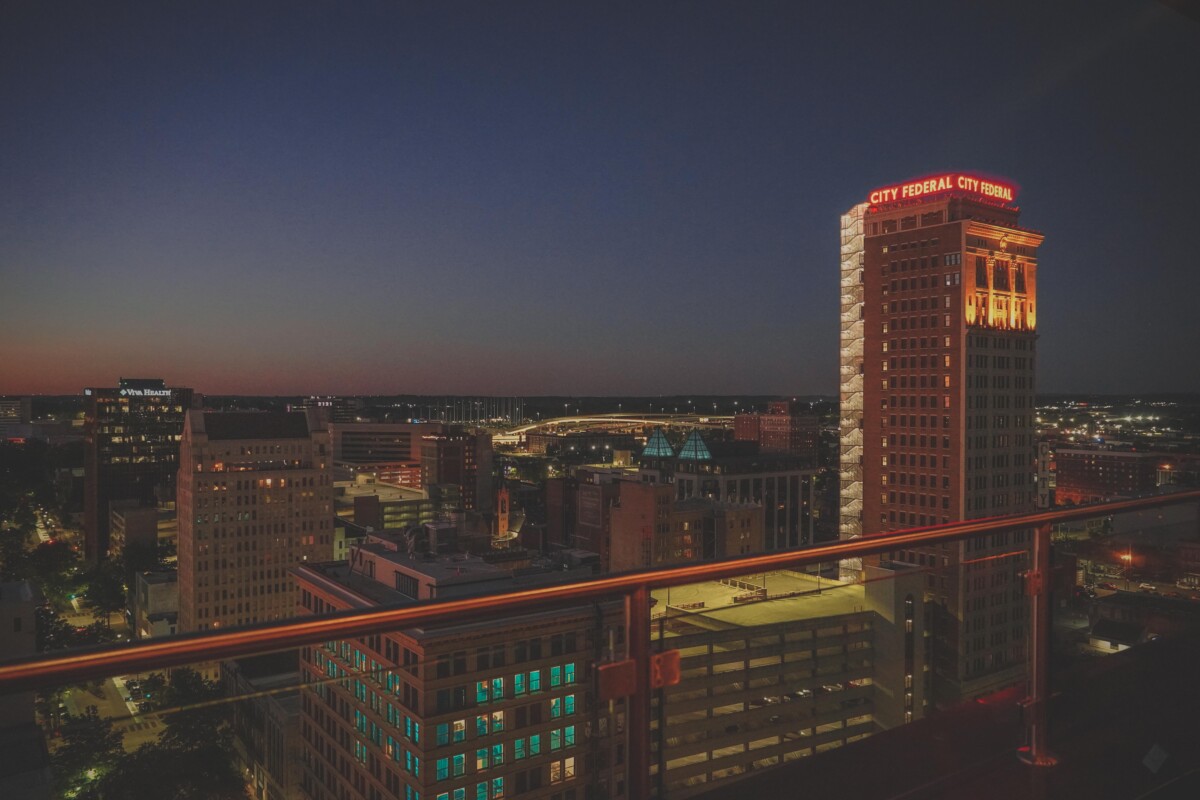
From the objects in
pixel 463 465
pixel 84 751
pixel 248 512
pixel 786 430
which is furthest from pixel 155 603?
pixel 786 430

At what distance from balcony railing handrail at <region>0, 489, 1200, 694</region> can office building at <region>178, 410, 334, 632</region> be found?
39.5 meters

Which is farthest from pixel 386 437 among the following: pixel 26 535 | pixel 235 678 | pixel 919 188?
pixel 235 678

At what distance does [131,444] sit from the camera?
6506 cm

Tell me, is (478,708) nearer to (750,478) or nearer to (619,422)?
(750,478)

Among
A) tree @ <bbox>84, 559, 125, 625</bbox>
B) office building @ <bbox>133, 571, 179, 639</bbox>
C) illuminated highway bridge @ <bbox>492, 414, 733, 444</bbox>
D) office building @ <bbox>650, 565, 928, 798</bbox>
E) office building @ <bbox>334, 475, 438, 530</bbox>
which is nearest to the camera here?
office building @ <bbox>650, 565, 928, 798</bbox>

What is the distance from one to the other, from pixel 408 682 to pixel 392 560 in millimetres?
19779

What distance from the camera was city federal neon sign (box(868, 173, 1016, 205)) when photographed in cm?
3125

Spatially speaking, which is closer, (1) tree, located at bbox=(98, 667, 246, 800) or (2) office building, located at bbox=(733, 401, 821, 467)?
(1) tree, located at bbox=(98, 667, 246, 800)

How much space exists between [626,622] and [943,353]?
3121 cm

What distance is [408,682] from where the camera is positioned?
6.52ft

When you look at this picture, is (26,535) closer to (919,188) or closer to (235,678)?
(919,188)

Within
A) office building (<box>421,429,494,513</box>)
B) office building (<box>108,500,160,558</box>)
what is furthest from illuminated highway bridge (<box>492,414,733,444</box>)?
office building (<box>108,500,160,558</box>)

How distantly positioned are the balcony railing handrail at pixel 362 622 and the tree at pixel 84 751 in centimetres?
22

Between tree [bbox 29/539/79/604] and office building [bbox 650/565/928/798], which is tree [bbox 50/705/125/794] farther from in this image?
tree [bbox 29/539/79/604]
